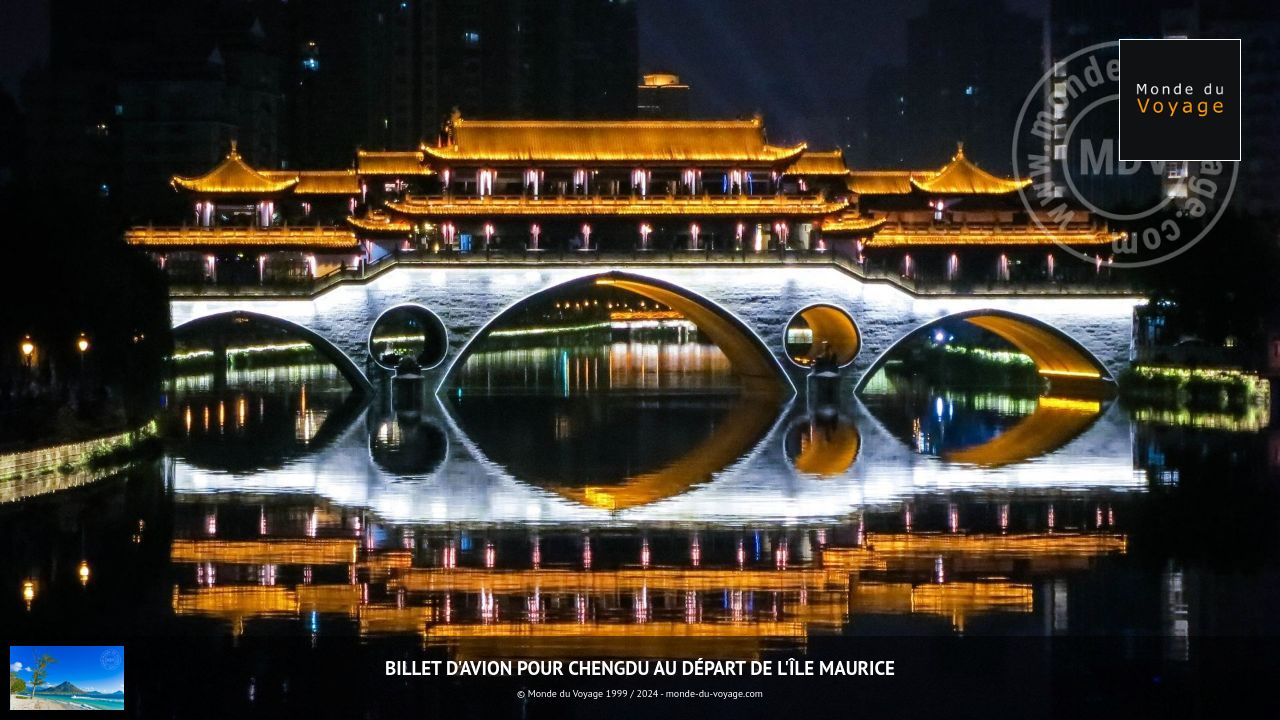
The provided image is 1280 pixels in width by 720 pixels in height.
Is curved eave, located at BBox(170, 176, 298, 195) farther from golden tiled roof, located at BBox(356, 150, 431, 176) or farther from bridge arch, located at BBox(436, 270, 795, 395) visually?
bridge arch, located at BBox(436, 270, 795, 395)

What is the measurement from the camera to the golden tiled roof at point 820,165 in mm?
54812

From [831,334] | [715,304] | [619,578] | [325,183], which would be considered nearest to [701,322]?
[831,334]

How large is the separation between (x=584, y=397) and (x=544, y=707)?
37314 mm

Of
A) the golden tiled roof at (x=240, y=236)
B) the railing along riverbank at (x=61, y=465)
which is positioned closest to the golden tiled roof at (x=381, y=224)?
the golden tiled roof at (x=240, y=236)

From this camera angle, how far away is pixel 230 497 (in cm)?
2769

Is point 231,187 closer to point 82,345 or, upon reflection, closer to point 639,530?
point 82,345

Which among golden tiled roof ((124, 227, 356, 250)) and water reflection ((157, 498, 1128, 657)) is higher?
golden tiled roof ((124, 227, 356, 250))

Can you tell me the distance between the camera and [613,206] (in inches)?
1945

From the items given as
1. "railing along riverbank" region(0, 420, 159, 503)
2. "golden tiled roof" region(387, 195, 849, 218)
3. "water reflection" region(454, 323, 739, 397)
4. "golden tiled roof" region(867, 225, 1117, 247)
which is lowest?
"railing along riverbank" region(0, 420, 159, 503)

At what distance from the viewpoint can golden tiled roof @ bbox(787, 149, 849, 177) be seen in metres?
54.8

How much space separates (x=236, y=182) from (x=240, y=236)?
9.91ft

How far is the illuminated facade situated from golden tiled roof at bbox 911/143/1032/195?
0.05 metres

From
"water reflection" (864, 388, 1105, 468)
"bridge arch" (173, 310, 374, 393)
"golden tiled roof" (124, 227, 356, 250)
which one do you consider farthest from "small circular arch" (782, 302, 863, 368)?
"golden tiled roof" (124, 227, 356, 250)

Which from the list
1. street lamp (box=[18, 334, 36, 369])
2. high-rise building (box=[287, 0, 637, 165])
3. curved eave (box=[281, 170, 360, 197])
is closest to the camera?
street lamp (box=[18, 334, 36, 369])
